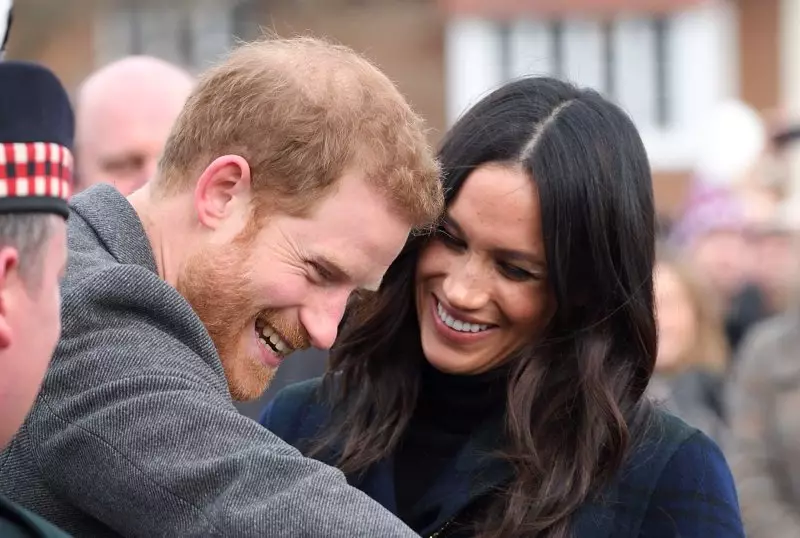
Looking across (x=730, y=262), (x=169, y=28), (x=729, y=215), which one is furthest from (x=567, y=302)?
(x=169, y=28)

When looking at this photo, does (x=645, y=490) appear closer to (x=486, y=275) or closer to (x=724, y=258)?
(x=486, y=275)

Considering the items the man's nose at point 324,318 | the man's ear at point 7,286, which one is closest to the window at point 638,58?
the man's nose at point 324,318

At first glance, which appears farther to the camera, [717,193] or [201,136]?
[717,193]

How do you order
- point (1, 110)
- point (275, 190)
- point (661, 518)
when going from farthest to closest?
point (661, 518)
point (275, 190)
point (1, 110)

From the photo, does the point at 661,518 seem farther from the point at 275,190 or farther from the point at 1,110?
the point at 1,110

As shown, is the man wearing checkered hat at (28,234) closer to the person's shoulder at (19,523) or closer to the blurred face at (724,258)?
the person's shoulder at (19,523)

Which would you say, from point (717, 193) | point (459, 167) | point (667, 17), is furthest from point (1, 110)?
point (667, 17)

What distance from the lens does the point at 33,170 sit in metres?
1.49

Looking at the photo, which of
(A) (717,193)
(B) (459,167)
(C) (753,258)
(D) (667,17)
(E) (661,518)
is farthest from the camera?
(D) (667,17)

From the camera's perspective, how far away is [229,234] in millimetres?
2113

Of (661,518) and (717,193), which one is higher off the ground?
(661,518)

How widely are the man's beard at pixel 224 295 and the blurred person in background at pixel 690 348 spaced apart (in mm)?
3684

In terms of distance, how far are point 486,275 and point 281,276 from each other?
622mm

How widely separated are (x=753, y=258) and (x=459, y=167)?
6.23 metres
